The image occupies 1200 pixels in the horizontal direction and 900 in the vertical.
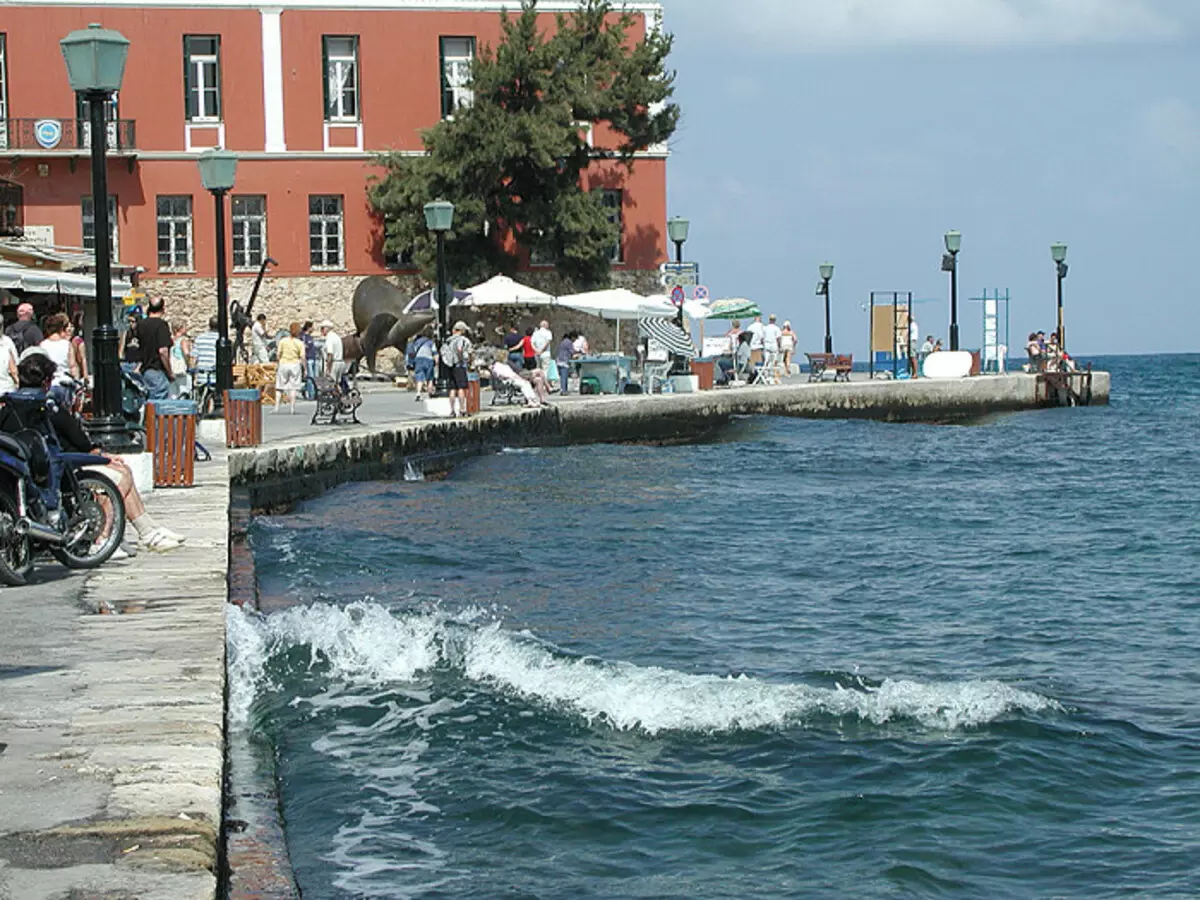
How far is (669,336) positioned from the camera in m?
34.6

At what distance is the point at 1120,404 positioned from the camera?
169ft

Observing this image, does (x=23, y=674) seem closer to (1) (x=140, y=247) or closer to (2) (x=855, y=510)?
(2) (x=855, y=510)

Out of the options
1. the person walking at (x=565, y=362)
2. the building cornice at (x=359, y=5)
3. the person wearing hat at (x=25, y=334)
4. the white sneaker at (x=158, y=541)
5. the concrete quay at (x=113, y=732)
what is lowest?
the concrete quay at (x=113, y=732)

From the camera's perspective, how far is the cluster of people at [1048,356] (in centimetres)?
4469

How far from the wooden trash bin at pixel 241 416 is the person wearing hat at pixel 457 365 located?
21.3 feet

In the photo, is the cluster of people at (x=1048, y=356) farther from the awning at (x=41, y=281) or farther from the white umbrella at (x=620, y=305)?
the awning at (x=41, y=281)

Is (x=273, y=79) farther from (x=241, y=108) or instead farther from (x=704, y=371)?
(x=704, y=371)

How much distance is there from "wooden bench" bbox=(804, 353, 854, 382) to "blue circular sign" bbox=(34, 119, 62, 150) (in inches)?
695

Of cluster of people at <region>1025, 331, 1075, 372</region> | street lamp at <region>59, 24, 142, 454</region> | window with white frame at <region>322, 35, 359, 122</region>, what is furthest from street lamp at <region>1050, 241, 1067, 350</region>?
street lamp at <region>59, 24, 142, 454</region>

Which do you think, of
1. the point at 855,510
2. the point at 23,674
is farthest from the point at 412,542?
the point at 23,674

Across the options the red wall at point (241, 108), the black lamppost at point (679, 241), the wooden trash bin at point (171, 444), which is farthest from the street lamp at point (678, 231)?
the wooden trash bin at point (171, 444)

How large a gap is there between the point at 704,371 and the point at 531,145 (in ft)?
20.9

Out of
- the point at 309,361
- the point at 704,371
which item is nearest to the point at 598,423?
the point at 704,371

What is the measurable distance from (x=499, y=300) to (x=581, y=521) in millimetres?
15595
